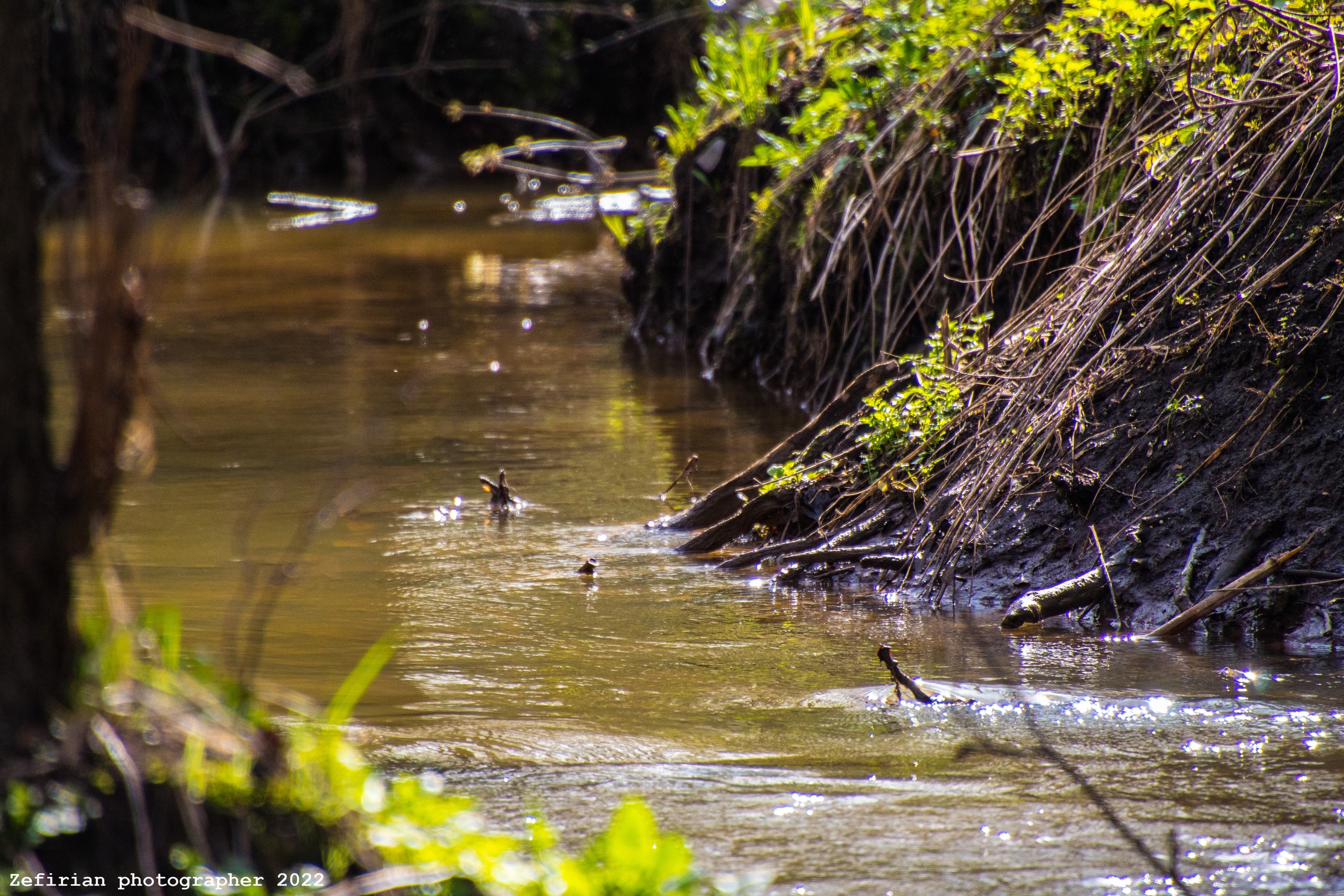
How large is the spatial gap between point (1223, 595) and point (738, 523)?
6.29 ft

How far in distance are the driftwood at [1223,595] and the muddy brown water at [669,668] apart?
9 cm

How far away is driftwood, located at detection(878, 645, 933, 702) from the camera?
334 centimetres

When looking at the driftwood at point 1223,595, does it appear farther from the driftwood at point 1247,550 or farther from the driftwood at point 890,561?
the driftwood at point 890,561

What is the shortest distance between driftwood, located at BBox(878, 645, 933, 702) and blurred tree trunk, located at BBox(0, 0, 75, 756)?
1903mm

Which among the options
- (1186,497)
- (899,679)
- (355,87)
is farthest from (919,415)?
(355,87)

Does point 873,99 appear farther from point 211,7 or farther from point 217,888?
point 211,7

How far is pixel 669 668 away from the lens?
384 centimetres

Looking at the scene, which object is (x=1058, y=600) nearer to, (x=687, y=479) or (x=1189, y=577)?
(x=1189, y=577)

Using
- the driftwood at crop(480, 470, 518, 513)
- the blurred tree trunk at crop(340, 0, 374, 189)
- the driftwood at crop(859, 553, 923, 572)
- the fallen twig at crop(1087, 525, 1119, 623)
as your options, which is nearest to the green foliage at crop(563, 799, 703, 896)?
the fallen twig at crop(1087, 525, 1119, 623)

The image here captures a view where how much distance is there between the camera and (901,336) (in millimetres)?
7000

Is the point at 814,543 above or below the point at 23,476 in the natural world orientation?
below

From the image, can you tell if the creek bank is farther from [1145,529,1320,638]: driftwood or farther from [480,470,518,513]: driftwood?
[480,470,518,513]: driftwood

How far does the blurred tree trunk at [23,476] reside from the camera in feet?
6.40

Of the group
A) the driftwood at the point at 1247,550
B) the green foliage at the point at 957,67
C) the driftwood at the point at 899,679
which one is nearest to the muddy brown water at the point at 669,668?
the driftwood at the point at 899,679
